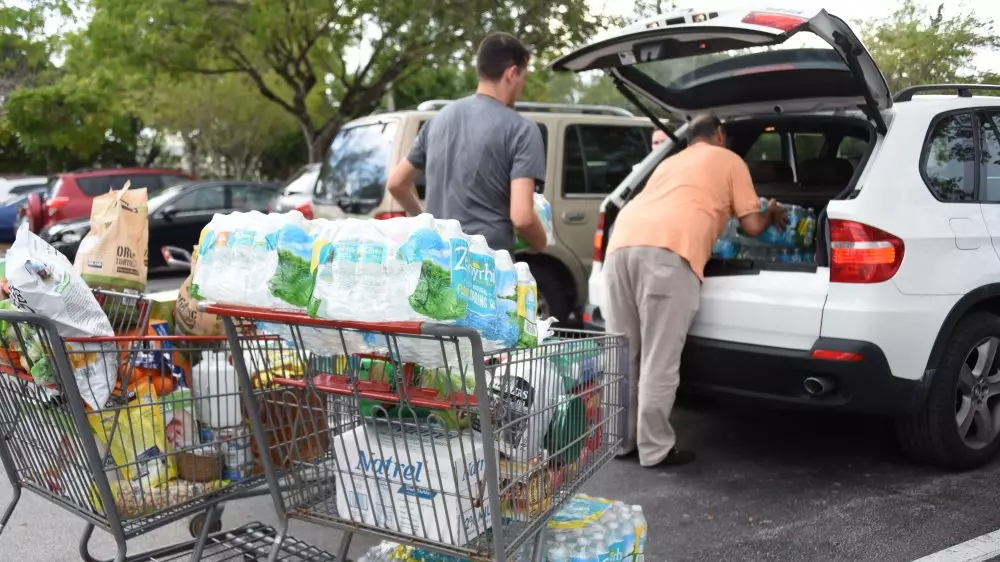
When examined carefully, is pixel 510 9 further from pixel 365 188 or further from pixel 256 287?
pixel 256 287

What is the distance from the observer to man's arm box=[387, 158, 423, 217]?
161 inches

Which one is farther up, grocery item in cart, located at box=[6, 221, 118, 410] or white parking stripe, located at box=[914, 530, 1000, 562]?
grocery item in cart, located at box=[6, 221, 118, 410]

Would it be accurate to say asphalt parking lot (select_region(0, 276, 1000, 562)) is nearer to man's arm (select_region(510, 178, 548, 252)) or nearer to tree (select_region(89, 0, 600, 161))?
Answer: man's arm (select_region(510, 178, 548, 252))

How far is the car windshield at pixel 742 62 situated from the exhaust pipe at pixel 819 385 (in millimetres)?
1470

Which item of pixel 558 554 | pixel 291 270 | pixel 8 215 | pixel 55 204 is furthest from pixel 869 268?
pixel 8 215

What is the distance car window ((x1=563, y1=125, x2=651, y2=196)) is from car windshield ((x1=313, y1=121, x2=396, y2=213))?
4.84 ft

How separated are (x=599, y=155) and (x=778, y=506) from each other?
13.0ft

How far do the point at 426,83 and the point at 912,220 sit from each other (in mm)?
20387

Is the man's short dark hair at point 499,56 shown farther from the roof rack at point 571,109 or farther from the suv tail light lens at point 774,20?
the roof rack at point 571,109

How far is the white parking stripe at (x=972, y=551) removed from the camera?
339 centimetres

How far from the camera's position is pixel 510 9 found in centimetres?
1720

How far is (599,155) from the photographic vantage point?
7383 mm

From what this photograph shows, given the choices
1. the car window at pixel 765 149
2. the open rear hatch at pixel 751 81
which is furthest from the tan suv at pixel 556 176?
the open rear hatch at pixel 751 81

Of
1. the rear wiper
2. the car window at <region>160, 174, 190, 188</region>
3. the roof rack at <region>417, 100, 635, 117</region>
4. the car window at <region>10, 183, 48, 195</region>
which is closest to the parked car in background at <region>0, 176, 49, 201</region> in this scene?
the car window at <region>10, 183, 48, 195</region>
